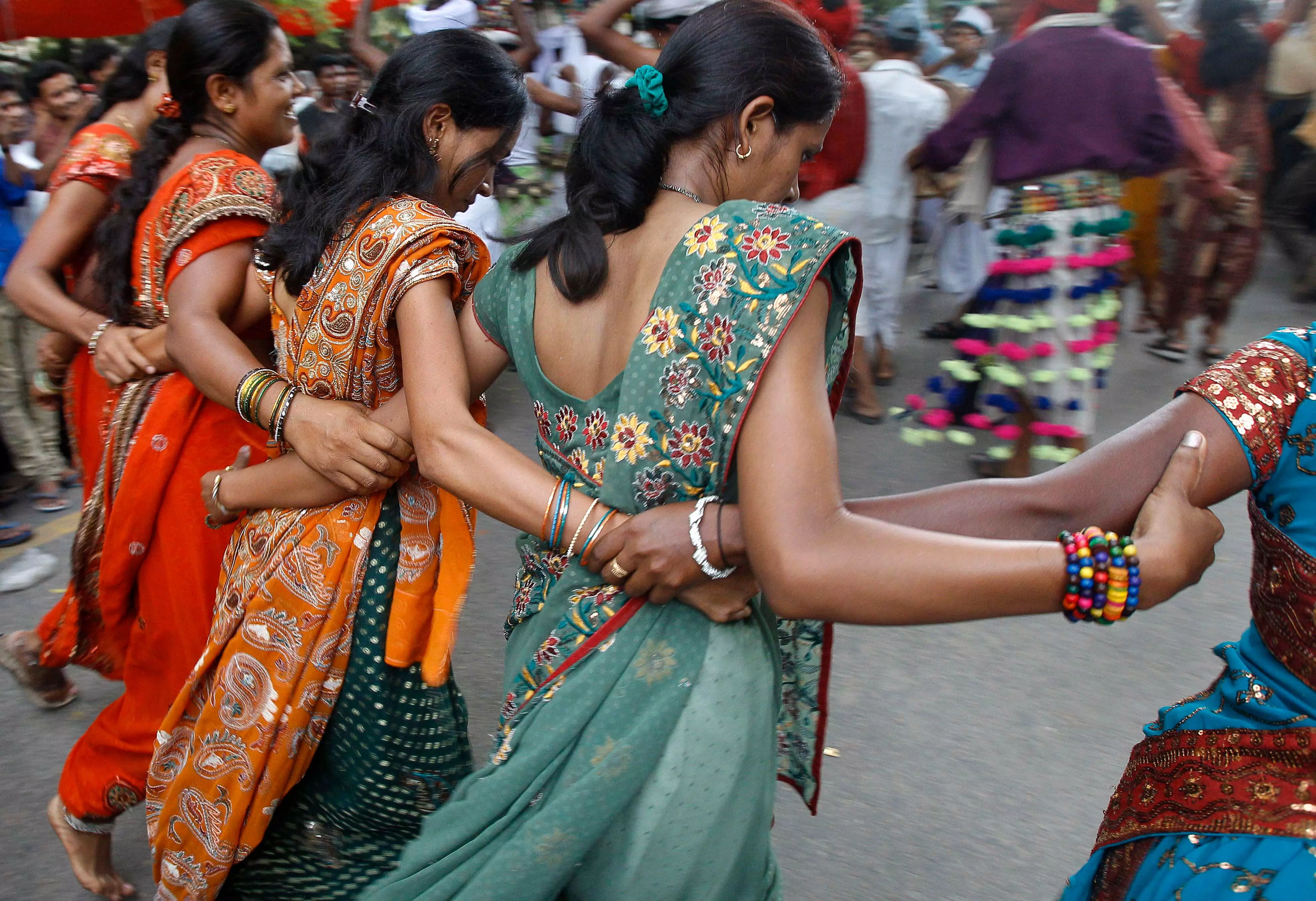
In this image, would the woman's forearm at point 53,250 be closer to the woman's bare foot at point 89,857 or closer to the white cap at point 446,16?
the woman's bare foot at point 89,857

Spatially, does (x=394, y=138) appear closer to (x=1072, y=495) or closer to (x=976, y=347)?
(x=1072, y=495)

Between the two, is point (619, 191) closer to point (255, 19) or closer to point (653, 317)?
point (653, 317)

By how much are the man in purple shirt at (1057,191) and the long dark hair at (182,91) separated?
284cm

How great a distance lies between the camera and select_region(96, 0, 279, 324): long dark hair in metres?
2.23

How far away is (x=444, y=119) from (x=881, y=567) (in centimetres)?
122

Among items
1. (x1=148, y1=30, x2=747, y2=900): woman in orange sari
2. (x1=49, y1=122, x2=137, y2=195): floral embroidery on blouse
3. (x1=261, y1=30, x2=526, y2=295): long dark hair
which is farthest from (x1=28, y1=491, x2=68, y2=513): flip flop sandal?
(x1=261, y1=30, x2=526, y2=295): long dark hair

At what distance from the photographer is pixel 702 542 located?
51.3 inches

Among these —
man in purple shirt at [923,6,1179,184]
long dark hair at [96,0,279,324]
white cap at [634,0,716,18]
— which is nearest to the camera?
long dark hair at [96,0,279,324]

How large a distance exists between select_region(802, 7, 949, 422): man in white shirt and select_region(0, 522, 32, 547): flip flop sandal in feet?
12.3

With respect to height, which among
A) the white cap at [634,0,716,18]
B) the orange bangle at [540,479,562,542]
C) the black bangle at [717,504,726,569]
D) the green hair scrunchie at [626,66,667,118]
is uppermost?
the green hair scrunchie at [626,66,667,118]

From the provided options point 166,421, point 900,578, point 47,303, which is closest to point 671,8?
point 47,303

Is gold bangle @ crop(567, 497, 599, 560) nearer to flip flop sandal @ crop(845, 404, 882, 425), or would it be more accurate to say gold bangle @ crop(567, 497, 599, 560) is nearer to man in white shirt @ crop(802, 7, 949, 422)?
man in white shirt @ crop(802, 7, 949, 422)

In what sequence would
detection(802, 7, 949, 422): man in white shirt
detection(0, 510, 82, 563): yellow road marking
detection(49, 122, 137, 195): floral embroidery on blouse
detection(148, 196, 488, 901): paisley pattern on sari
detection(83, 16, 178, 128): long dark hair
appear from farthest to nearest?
detection(802, 7, 949, 422): man in white shirt < detection(0, 510, 82, 563): yellow road marking < detection(83, 16, 178, 128): long dark hair < detection(49, 122, 137, 195): floral embroidery on blouse < detection(148, 196, 488, 901): paisley pattern on sari

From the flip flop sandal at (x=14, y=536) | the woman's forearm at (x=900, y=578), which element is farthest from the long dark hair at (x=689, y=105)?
the flip flop sandal at (x=14, y=536)
